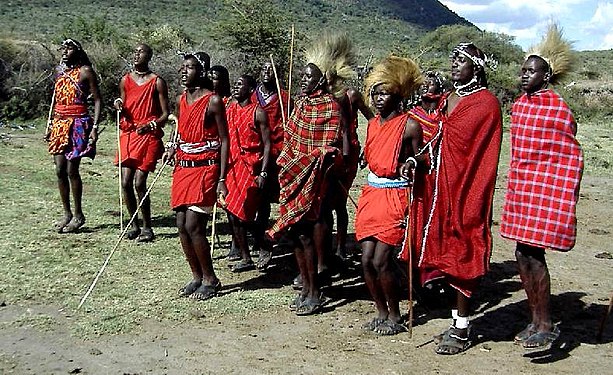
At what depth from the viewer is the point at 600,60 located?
157ft

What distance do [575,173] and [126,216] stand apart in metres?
5.48

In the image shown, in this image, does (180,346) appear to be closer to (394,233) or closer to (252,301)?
(252,301)

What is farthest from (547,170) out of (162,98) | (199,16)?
(199,16)

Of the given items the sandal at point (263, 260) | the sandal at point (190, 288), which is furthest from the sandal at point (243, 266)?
the sandal at point (190, 288)

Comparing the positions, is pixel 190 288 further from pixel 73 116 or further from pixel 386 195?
pixel 73 116

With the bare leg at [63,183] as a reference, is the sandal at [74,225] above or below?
below

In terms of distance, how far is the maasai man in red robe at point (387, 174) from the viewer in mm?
4922

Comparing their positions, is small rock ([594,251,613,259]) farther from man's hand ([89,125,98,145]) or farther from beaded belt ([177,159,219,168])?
man's hand ([89,125,98,145])

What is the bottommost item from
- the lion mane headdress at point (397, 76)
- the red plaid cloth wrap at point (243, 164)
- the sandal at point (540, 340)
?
the sandal at point (540, 340)

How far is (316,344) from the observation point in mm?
5055

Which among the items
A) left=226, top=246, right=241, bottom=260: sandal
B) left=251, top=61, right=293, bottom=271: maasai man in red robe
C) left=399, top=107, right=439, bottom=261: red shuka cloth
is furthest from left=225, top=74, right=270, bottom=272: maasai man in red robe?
left=399, top=107, right=439, bottom=261: red shuka cloth

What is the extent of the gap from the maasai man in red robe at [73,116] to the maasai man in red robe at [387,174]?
3.45 meters

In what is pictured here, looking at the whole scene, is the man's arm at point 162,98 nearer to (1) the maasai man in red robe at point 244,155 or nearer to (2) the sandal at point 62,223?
(1) the maasai man in red robe at point 244,155

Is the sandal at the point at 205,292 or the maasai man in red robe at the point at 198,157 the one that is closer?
the maasai man in red robe at the point at 198,157
